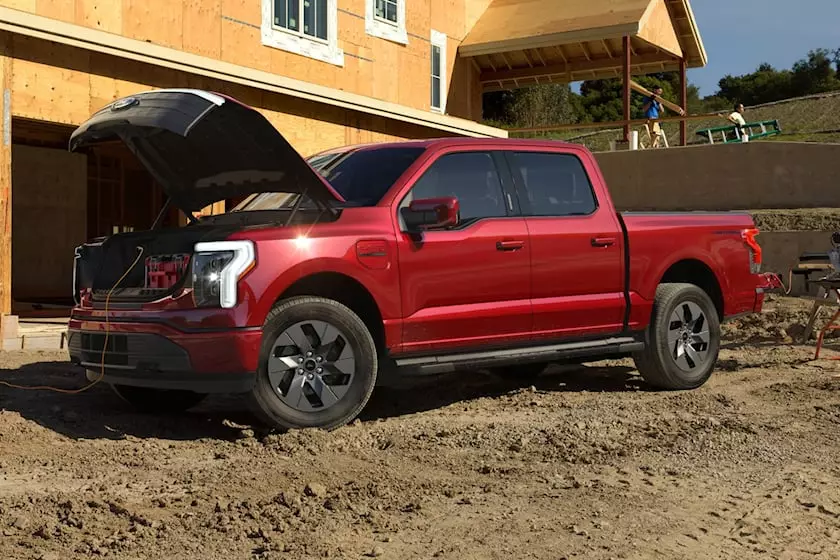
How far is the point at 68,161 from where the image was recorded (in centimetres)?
1853

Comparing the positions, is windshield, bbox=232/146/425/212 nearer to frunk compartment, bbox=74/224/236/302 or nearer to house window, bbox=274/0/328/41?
frunk compartment, bbox=74/224/236/302

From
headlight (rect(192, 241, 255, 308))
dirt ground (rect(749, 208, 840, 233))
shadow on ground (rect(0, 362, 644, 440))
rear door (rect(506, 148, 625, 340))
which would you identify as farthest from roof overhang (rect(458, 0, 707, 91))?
headlight (rect(192, 241, 255, 308))

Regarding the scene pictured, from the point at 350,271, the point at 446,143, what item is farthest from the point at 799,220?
the point at 350,271

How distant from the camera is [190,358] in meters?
5.78

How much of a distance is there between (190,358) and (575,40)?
50.3 ft

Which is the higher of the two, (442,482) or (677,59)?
(677,59)

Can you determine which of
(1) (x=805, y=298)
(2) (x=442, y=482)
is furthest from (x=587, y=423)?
(1) (x=805, y=298)

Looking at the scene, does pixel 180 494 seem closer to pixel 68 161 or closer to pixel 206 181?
pixel 206 181

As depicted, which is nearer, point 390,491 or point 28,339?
point 390,491

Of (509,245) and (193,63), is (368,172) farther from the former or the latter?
(193,63)

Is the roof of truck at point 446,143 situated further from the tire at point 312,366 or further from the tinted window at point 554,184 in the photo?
the tire at point 312,366

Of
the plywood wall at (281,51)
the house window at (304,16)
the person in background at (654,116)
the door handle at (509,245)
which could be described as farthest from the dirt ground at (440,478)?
the person in background at (654,116)

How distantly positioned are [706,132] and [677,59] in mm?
5753

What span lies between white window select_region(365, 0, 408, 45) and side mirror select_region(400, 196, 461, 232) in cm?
1174
